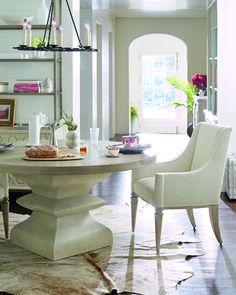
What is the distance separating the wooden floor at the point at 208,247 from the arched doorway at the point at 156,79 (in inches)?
257

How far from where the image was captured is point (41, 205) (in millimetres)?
4152

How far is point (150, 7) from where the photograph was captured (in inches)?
430

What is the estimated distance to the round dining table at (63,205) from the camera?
12.6 feet

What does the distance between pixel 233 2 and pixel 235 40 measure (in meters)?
0.39

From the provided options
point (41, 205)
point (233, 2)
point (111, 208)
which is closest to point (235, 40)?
point (233, 2)

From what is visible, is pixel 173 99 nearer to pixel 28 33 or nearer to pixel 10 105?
pixel 10 105

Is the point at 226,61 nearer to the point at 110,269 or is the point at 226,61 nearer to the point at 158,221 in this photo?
the point at 158,221

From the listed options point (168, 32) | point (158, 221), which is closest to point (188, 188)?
point (158, 221)

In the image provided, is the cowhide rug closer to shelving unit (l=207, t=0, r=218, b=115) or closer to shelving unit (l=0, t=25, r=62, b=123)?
shelving unit (l=0, t=25, r=62, b=123)

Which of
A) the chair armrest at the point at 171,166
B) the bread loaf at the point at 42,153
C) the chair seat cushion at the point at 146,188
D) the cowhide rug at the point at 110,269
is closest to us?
the cowhide rug at the point at 110,269

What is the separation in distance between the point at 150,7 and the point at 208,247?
290 inches

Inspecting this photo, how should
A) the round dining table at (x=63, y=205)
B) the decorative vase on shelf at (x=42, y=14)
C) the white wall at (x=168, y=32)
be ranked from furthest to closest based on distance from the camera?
the white wall at (x=168, y=32) → the decorative vase on shelf at (x=42, y=14) → the round dining table at (x=63, y=205)

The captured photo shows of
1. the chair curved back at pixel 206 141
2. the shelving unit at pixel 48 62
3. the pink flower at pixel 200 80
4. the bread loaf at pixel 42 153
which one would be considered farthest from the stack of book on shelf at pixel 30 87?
the pink flower at pixel 200 80

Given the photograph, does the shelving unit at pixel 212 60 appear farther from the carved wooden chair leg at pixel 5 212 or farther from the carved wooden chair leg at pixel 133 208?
the carved wooden chair leg at pixel 5 212
